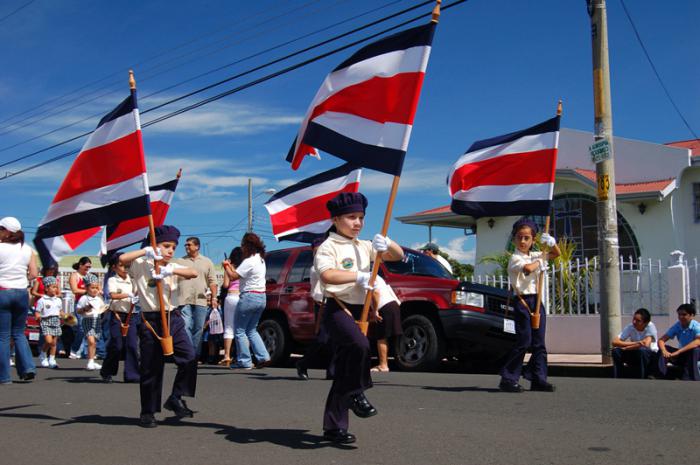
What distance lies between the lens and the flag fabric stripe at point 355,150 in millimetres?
6239

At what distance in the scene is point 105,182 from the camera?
716cm

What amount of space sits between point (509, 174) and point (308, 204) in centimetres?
295

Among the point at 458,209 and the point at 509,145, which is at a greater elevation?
the point at 509,145

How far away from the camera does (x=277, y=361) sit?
41.4ft

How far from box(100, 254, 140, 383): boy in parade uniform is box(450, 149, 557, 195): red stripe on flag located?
13.9 feet

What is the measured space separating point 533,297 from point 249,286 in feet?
15.0

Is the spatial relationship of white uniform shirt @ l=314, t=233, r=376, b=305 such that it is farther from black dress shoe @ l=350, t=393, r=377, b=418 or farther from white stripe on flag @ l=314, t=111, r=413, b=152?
white stripe on flag @ l=314, t=111, r=413, b=152

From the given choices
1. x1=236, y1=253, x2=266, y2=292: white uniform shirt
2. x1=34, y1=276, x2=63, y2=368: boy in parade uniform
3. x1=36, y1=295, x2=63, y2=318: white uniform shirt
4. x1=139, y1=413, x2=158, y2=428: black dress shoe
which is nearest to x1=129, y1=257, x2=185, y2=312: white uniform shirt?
x1=139, y1=413, x2=158, y2=428: black dress shoe

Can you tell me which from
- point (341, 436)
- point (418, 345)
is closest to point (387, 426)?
point (341, 436)

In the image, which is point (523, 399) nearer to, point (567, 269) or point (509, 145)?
point (509, 145)

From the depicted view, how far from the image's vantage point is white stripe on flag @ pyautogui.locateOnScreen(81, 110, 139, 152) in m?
7.08

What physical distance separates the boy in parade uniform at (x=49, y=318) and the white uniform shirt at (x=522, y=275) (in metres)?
8.07

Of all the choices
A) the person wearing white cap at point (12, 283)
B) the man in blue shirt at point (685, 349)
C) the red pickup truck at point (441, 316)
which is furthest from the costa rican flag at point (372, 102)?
the man in blue shirt at point (685, 349)

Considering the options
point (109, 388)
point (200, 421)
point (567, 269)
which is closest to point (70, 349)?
point (109, 388)
